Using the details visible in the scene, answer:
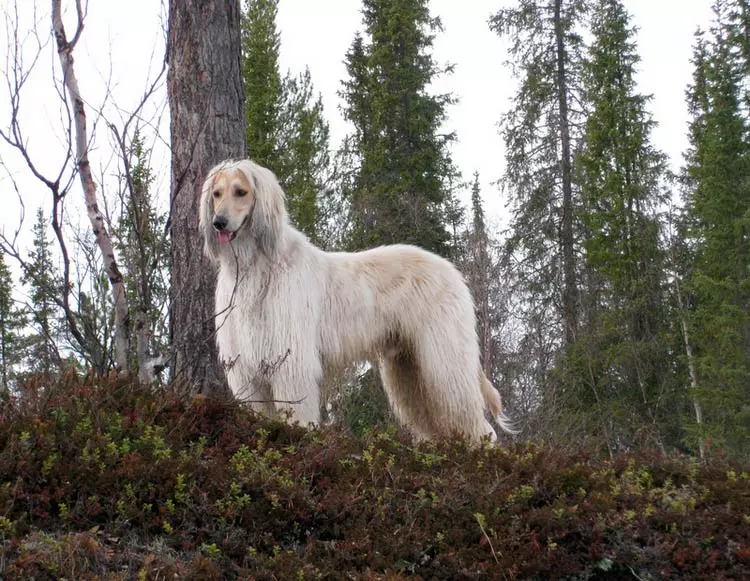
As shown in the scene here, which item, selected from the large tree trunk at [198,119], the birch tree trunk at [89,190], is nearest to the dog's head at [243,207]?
the large tree trunk at [198,119]

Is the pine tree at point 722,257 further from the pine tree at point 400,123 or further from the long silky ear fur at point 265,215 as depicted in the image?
the long silky ear fur at point 265,215

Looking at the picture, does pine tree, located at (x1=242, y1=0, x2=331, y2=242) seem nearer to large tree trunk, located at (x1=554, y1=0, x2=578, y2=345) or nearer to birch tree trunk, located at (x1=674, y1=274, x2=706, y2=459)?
large tree trunk, located at (x1=554, y1=0, x2=578, y2=345)

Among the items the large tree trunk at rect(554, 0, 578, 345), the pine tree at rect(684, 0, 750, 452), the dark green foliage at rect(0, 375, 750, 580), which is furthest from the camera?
the large tree trunk at rect(554, 0, 578, 345)

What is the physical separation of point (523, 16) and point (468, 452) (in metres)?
23.8

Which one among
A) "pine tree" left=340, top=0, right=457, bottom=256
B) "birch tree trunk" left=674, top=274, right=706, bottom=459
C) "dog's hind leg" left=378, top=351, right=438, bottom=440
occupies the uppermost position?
"pine tree" left=340, top=0, right=457, bottom=256

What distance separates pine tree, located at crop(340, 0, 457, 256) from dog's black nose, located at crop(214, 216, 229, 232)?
18271 millimetres

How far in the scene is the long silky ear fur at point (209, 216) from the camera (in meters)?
6.06

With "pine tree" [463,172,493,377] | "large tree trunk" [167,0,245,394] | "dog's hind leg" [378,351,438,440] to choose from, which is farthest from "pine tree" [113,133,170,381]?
"pine tree" [463,172,493,377]

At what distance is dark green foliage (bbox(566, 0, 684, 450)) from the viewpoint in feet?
82.8

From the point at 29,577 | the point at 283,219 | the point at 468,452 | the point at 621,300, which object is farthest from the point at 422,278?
the point at 621,300

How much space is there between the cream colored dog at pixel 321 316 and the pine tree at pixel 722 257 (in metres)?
17.0

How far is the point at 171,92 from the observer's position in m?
6.70

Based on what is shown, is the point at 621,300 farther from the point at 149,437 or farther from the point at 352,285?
the point at 149,437

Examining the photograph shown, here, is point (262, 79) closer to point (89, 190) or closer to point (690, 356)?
point (690, 356)
